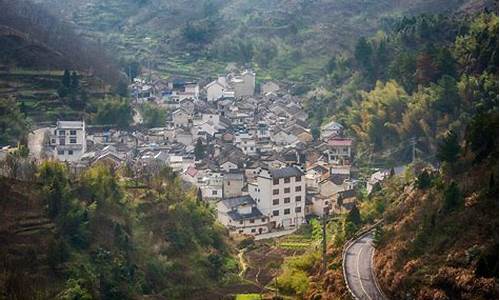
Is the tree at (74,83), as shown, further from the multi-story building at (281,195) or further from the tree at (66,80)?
the multi-story building at (281,195)

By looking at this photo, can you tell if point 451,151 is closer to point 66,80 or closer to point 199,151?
point 199,151

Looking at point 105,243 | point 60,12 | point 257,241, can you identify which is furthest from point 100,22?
point 105,243

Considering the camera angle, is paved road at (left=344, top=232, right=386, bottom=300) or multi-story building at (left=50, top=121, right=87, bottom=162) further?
multi-story building at (left=50, top=121, right=87, bottom=162)

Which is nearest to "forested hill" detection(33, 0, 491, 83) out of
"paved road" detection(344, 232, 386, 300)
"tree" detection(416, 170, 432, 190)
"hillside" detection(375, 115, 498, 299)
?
"tree" detection(416, 170, 432, 190)

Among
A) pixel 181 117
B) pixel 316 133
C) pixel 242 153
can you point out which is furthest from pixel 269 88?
pixel 242 153

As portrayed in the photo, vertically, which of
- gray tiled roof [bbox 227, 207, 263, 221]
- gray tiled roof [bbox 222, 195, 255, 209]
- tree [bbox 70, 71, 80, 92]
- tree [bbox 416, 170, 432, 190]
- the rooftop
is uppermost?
tree [bbox 70, 71, 80, 92]

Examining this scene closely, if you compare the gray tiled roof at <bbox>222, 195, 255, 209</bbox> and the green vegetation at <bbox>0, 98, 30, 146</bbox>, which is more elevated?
the green vegetation at <bbox>0, 98, 30, 146</bbox>

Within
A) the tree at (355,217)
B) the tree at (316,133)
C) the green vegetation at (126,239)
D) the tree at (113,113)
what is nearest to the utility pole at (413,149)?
the tree at (316,133)

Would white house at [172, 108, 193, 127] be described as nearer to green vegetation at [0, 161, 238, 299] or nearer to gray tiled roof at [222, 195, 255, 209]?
gray tiled roof at [222, 195, 255, 209]
